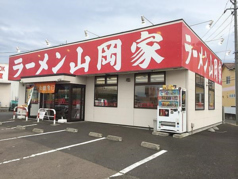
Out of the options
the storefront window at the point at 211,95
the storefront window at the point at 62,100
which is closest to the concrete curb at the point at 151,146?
the storefront window at the point at 62,100

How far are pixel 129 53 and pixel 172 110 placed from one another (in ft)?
10.2

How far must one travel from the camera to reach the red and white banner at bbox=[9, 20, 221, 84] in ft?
24.5

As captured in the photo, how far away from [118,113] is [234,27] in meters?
11.0

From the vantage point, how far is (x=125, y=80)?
9719 mm

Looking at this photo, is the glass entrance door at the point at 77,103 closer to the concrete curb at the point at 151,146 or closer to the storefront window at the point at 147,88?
the storefront window at the point at 147,88

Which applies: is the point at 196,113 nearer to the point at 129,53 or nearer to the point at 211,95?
the point at 211,95

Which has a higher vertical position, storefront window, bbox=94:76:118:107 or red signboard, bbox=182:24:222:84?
red signboard, bbox=182:24:222:84

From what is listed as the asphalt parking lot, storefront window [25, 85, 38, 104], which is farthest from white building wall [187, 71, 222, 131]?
storefront window [25, 85, 38, 104]

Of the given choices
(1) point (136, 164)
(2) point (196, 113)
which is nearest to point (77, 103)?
(2) point (196, 113)

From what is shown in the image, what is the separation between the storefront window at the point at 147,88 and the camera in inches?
345

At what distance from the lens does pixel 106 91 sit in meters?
10.4

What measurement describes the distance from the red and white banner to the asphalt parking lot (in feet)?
10.4

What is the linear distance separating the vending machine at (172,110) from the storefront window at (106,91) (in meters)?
3.09

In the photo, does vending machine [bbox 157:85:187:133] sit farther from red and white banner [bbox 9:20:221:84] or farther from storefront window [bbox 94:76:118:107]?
storefront window [bbox 94:76:118:107]
